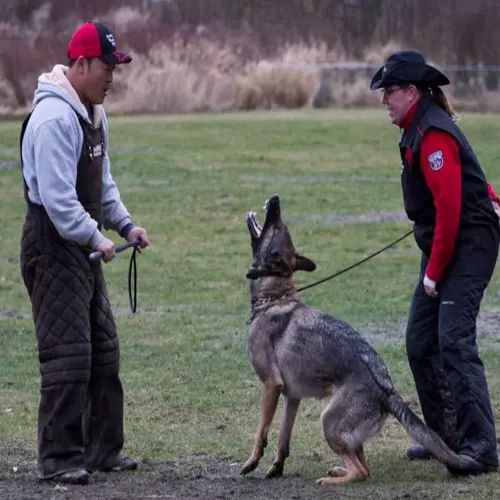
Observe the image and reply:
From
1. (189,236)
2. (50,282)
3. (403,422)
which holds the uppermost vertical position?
(50,282)

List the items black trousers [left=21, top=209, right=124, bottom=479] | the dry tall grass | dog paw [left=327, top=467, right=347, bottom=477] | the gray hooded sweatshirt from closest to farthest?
1. the gray hooded sweatshirt
2. black trousers [left=21, top=209, right=124, bottom=479]
3. dog paw [left=327, top=467, right=347, bottom=477]
4. the dry tall grass

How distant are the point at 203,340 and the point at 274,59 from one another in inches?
879

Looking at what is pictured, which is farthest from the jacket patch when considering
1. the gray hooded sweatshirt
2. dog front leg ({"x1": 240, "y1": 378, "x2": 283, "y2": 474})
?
the gray hooded sweatshirt

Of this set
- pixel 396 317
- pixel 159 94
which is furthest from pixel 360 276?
pixel 159 94

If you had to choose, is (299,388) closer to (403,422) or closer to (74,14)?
(403,422)

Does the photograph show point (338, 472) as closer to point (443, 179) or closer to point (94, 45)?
point (443, 179)

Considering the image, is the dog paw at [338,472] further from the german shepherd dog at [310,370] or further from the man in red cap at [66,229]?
the man in red cap at [66,229]

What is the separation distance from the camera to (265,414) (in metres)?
6.71

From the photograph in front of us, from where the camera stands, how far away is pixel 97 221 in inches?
265

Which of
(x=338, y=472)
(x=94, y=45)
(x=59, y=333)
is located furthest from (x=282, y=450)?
(x=94, y=45)

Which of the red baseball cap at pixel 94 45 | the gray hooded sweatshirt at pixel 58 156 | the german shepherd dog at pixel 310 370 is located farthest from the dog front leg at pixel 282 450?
the red baseball cap at pixel 94 45

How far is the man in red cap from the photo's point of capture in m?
6.29

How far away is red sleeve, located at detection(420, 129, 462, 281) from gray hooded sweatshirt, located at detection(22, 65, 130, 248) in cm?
173

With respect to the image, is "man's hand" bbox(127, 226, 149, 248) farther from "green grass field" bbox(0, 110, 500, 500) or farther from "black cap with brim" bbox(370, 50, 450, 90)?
"black cap with brim" bbox(370, 50, 450, 90)
